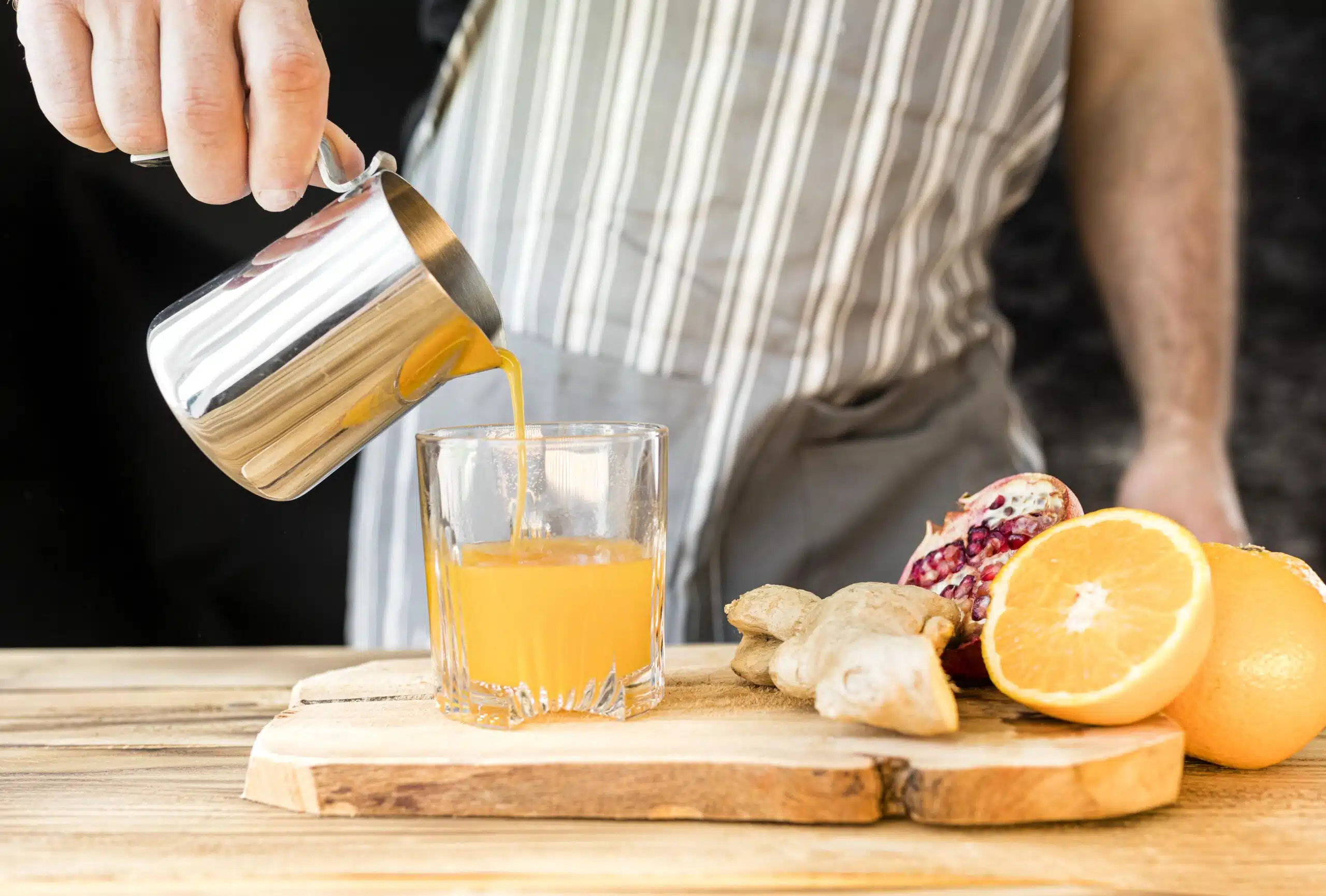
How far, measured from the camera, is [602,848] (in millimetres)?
776

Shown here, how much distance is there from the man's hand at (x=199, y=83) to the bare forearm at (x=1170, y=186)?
1.26 metres

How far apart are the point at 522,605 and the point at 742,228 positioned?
27.4 inches

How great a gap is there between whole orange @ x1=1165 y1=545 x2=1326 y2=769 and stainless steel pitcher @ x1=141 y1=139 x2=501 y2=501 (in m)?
0.58

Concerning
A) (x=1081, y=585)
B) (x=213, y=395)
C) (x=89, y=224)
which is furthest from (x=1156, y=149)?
(x=89, y=224)

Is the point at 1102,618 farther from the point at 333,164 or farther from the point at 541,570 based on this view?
the point at 333,164

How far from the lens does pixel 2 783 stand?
0.92 m

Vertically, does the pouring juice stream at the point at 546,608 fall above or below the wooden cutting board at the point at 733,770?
above

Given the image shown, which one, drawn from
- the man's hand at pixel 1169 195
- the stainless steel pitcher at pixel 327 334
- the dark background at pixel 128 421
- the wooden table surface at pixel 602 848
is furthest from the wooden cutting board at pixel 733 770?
the dark background at pixel 128 421

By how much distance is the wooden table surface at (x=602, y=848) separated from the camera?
729 millimetres

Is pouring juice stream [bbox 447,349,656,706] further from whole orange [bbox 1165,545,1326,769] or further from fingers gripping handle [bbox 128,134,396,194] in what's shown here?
whole orange [bbox 1165,545,1326,769]

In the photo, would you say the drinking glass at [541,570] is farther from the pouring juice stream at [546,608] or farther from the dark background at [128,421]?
the dark background at [128,421]

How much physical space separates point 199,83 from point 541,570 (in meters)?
0.43

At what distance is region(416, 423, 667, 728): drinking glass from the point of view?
0.93 meters

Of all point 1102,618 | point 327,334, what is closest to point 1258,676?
point 1102,618
